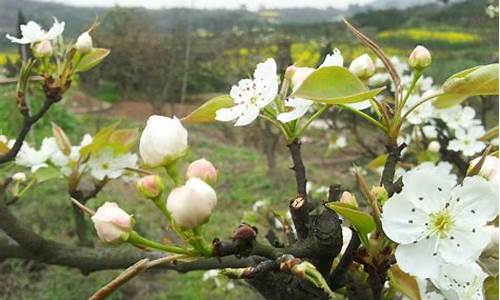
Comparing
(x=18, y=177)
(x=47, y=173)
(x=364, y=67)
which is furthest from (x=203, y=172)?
(x=18, y=177)

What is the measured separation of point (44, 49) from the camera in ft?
3.53

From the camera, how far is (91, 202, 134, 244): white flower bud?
55 cm

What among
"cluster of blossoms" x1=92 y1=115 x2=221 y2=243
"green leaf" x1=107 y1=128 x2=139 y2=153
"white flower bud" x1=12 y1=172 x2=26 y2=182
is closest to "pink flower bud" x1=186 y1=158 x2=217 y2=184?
"cluster of blossoms" x1=92 y1=115 x2=221 y2=243

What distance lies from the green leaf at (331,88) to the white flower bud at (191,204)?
0.11 meters

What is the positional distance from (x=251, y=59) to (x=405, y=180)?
7716mm

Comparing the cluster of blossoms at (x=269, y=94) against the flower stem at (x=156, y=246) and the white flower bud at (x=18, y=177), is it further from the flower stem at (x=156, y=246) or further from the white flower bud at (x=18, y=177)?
the white flower bud at (x=18, y=177)

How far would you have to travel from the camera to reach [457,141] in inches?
70.4

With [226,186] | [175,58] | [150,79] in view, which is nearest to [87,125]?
[150,79]

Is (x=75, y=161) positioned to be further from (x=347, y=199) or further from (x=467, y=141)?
(x=467, y=141)

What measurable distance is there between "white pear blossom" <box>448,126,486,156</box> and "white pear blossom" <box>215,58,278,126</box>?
3.86 feet

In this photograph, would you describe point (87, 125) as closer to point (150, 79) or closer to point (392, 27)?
point (150, 79)

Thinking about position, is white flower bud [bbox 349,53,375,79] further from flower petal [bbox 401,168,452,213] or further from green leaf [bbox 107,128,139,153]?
green leaf [bbox 107,128,139,153]

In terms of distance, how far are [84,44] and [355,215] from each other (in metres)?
0.67

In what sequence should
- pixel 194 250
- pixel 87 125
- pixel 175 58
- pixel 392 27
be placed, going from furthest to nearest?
pixel 392 27, pixel 175 58, pixel 87 125, pixel 194 250
